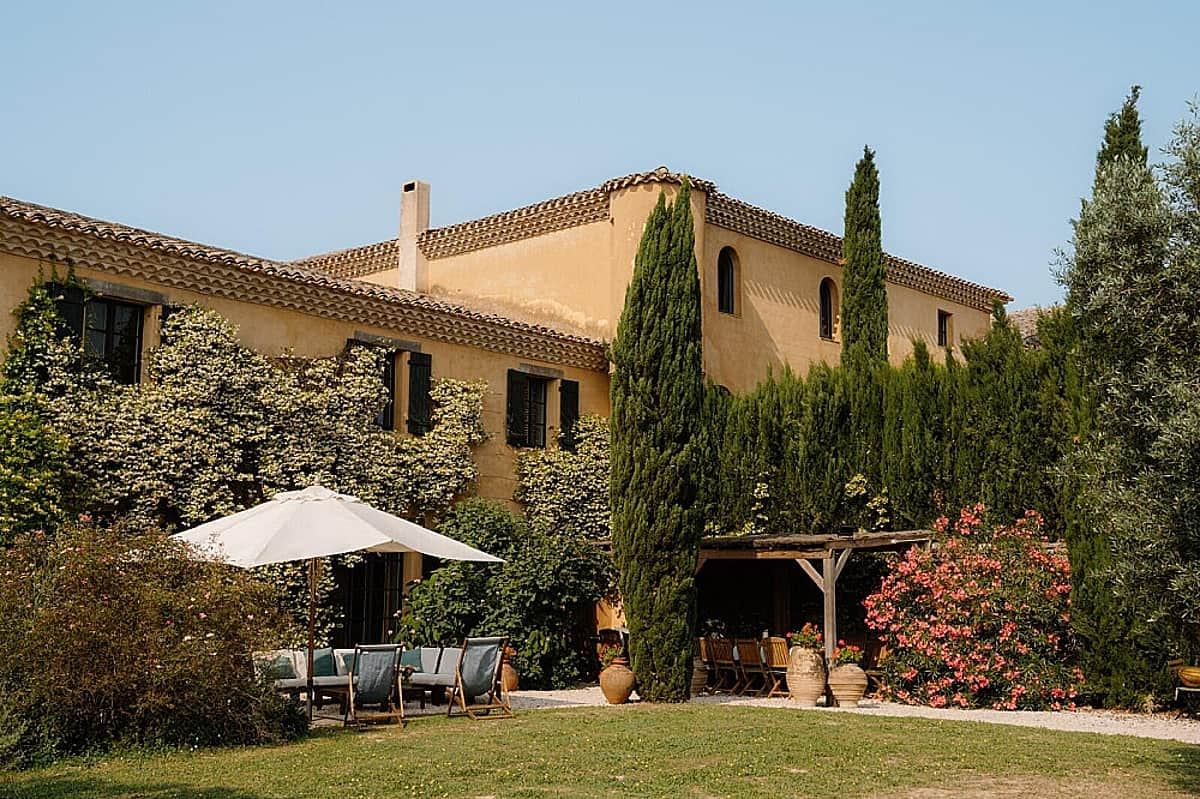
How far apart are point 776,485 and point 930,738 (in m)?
8.43

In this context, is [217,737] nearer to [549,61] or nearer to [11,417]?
[11,417]

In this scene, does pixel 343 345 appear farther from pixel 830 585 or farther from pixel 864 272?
pixel 864 272

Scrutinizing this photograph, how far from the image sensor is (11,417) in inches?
575

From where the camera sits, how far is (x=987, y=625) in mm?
16156

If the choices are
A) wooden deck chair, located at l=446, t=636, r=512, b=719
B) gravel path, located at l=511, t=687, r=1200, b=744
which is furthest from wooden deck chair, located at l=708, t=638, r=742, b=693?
wooden deck chair, located at l=446, t=636, r=512, b=719

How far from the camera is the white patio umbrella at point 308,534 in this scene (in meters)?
12.6

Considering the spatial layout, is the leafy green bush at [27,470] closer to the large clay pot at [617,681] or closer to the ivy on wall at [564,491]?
the large clay pot at [617,681]

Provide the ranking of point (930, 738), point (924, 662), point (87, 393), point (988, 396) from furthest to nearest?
point (988, 396), point (924, 662), point (87, 393), point (930, 738)

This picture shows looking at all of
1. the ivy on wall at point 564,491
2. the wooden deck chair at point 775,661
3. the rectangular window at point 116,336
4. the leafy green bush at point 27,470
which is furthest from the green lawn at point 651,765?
the ivy on wall at point 564,491

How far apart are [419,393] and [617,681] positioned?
596 centimetres

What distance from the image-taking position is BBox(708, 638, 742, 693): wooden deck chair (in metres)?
18.5

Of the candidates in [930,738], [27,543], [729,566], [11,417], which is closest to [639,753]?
[930,738]

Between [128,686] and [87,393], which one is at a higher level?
[87,393]

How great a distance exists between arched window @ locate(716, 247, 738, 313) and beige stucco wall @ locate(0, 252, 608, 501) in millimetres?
2899
